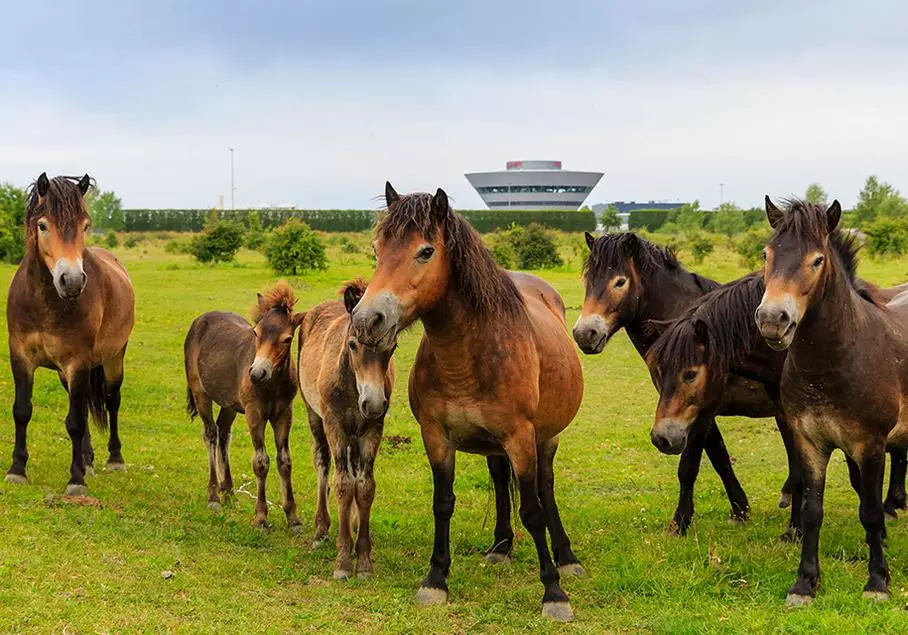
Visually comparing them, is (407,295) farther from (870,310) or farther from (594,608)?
(870,310)

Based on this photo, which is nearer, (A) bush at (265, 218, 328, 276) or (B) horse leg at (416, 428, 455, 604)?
(B) horse leg at (416, 428, 455, 604)

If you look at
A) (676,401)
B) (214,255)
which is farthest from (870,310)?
(214,255)

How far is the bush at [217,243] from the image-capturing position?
135 ft

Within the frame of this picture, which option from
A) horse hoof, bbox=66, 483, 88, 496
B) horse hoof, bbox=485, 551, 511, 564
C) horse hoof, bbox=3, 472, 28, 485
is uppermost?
horse hoof, bbox=3, 472, 28, 485

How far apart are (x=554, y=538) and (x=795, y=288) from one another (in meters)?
2.64

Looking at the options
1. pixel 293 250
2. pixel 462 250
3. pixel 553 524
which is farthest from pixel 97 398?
pixel 293 250

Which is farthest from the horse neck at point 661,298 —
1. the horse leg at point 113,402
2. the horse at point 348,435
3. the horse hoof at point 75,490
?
the horse leg at point 113,402

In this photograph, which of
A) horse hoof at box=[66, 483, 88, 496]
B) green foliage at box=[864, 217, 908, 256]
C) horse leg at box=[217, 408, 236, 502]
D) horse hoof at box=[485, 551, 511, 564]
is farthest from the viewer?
green foliage at box=[864, 217, 908, 256]

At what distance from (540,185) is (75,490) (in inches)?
4937

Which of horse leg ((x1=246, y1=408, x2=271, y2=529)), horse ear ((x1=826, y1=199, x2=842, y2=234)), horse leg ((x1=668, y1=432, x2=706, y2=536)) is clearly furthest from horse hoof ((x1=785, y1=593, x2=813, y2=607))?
horse leg ((x1=246, y1=408, x2=271, y2=529))

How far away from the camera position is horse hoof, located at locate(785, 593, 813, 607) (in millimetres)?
5852

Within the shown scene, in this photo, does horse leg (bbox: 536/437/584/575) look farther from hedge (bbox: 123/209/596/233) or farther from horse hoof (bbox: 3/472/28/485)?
hedge (bbox: 123/209/596/233)

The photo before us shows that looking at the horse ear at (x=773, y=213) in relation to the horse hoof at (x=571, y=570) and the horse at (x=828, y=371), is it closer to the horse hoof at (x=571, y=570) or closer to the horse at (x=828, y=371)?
the horse at (x=828, y=371)

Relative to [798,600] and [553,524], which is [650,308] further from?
[798,600]
